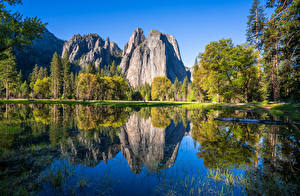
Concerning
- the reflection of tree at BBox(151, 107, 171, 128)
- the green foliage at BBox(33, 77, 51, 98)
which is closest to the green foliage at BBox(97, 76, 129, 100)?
the green foliage at BBox(33, 77, 51, 98)

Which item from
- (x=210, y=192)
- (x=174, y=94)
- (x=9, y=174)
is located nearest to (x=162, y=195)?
(x=210, y=192)

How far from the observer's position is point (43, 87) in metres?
75.1

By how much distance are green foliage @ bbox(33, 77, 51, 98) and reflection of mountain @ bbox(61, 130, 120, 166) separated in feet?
271

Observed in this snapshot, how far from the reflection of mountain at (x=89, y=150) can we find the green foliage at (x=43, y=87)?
82734 mm

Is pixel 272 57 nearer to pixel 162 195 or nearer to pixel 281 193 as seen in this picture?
pixel 281 193

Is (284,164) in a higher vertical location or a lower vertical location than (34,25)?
lower

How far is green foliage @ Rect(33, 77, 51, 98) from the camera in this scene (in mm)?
74062

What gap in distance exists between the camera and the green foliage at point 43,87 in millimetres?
74062

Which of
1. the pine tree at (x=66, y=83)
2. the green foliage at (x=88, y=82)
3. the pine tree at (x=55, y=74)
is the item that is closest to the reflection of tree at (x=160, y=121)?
the green foliage at (x=88, y=82)

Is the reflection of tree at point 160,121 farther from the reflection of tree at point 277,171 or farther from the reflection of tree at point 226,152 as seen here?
the reflection of tree at point 277,171

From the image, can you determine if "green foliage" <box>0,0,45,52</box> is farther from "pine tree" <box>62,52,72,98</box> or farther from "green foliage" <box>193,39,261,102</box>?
"pine tree" <box>62,52,72,98</box>

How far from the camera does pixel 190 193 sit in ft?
14.1

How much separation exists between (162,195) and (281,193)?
3.28m

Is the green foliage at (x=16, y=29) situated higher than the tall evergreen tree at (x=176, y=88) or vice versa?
the tall evergreen tree at (x=176, y=88)
